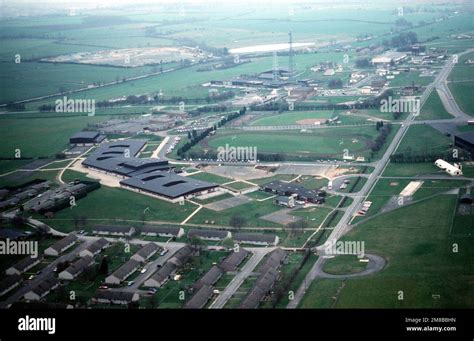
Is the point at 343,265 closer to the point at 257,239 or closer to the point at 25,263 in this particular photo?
the point at 257,239

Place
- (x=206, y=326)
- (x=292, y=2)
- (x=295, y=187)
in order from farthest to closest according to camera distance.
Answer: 1. (x=292, y=2)
2. (x=295, y=187)
3. (x=206, y=326)

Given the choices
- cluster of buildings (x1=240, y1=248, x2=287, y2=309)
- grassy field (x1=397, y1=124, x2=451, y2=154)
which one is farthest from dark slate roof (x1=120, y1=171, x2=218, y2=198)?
grassy field (x1=397, y1=124, x2=451, y2=154)

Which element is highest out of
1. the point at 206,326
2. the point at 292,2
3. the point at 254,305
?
the point at 292,2

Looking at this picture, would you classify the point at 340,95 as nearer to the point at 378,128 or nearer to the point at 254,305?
the point at 378,128

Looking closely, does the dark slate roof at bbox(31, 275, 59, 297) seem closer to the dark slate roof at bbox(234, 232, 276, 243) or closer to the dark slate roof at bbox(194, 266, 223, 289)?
the dark slate roof at bbox(194, 266, 223, 289)

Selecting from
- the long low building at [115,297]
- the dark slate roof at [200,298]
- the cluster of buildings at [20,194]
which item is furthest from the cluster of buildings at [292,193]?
the cluster of buildings at [20,194]

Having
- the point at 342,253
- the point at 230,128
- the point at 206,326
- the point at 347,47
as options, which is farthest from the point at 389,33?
the point at 206,326

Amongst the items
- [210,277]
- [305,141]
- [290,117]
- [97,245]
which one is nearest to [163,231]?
[97,245]
